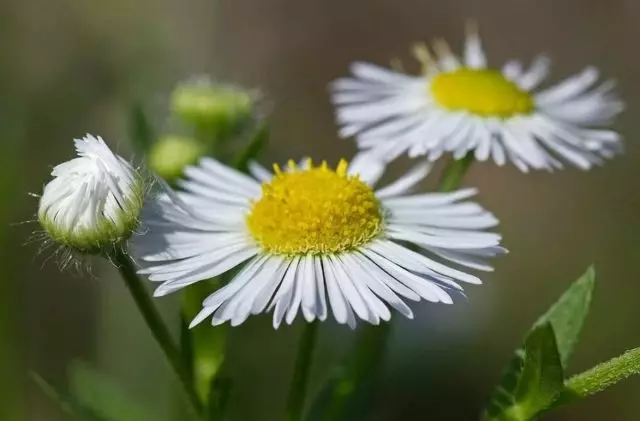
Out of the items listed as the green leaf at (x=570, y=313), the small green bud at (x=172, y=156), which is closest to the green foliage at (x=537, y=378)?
the green leaf at (x=570, y=313)

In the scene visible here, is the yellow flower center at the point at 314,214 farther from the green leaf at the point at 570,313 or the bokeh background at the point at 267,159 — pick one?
the bokeh background at the point at 267,159

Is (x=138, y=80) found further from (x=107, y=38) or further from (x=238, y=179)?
(x=238, y=179)

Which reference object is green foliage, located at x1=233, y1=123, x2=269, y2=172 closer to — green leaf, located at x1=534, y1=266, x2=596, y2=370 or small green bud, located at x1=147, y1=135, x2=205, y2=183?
small green bud, located at x1=147, y1=135, x2=205, y2=183

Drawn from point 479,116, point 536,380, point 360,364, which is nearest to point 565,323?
point 536,380

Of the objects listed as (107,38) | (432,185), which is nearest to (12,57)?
(107,38)

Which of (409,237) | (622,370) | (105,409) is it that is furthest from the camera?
(105,409)

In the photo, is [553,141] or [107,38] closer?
[553,141]
